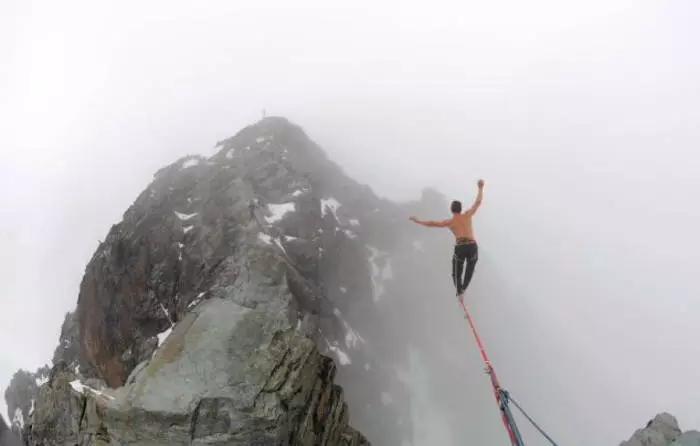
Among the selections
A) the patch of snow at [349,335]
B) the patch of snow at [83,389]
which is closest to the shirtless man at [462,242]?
the patch of snow at [83,389]

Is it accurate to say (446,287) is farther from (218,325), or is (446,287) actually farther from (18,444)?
(18,444)

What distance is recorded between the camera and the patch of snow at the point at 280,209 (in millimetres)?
39597

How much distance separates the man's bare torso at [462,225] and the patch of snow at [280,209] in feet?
88.8

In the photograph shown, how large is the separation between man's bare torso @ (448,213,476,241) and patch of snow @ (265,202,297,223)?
88.8ft

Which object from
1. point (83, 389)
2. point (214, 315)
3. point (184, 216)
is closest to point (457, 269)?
point (214, 315)

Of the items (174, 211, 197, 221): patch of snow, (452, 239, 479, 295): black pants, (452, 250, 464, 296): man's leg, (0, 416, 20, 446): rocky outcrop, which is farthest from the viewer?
(0, 416, 20, 446): rocky outcrop

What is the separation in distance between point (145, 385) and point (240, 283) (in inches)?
507

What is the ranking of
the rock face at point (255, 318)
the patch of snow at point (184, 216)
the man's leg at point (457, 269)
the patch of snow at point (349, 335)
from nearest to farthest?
the man's leg at point (457, 269) → the rock face at point (255, 318) → the patch of snow at point (184, 216) → the patch of snow at point (349, 335)

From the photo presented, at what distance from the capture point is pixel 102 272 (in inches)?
1443

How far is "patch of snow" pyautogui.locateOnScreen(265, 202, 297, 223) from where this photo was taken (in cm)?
3960

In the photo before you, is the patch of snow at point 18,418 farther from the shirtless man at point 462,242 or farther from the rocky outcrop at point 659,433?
the rocky outcrop at point 659,433

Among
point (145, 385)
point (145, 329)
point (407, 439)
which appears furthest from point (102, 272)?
point (407, 439)

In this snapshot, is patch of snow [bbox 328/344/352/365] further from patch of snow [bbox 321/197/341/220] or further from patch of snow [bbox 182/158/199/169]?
patch of snow [bbox 182/158/199/169]

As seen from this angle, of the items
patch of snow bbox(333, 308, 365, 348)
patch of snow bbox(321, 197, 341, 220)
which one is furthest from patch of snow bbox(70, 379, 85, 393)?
patch of snow bbox(321, 197, 341, 220)
